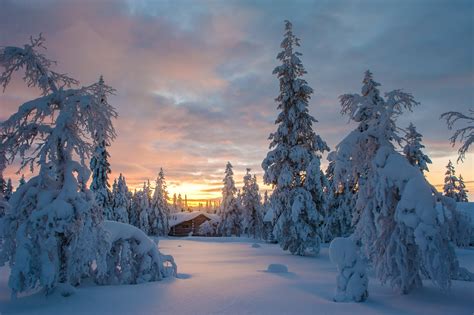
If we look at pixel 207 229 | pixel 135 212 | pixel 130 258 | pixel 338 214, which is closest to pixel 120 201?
pixel 135 212

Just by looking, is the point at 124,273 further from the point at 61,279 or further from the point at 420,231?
the point at 420,231

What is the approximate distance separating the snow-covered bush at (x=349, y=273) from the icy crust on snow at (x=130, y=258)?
21.5ft

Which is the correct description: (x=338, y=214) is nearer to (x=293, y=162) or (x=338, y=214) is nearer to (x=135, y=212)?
(x=293, y=162)

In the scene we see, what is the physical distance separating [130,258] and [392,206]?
8927mm

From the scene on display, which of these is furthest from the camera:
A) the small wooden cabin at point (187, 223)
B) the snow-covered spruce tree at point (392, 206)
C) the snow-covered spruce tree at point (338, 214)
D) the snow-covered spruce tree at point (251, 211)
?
the small wooden cabin at point (187, 223)

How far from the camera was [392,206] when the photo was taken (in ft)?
34.1

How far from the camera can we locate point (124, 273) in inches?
490

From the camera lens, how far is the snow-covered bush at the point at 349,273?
9.33 meters

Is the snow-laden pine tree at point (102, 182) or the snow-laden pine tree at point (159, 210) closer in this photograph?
the snow-laden pine tree at point (102, 182)

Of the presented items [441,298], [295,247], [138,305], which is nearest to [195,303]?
[138,305]

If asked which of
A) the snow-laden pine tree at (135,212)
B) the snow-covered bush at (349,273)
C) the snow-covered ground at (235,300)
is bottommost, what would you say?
the snow-covered ground at (235,300)

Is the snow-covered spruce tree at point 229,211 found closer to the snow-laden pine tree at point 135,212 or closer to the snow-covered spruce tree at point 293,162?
→ the snow-laden pine tree at point 135,212

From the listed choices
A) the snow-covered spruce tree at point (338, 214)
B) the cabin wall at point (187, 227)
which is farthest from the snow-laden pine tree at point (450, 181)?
the cabin wall at point (187, 227)

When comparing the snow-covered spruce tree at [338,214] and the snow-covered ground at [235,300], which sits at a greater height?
the snow-covered spruce tree at [338,214]
